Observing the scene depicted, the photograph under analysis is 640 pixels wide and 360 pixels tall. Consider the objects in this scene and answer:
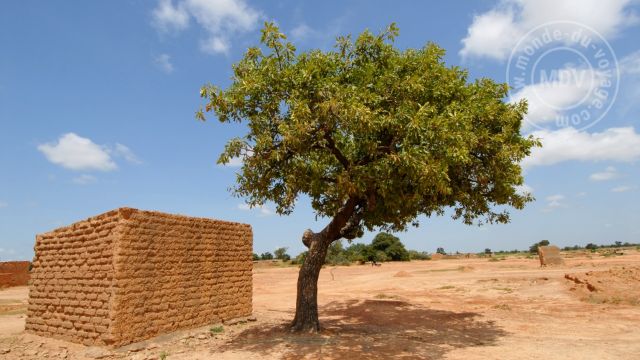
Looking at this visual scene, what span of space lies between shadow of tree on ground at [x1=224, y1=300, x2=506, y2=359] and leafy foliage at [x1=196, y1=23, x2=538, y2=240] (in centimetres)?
330

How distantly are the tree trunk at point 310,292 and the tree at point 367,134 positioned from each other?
0.09 ft

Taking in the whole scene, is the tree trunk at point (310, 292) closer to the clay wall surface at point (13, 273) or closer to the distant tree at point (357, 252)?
the clay wall surface at point (13, 273)

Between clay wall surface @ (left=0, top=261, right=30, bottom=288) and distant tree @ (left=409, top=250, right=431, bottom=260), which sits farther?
distant tree @ (left=409, top=250, right=431, bottom=260)

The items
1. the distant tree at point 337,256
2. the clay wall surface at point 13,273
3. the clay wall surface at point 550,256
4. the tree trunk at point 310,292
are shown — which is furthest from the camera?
the distant tree at point 337,256

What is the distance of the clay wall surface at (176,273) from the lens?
1048 centimetres

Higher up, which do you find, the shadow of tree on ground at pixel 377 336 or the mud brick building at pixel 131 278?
the mud brick building at pixel 131 278

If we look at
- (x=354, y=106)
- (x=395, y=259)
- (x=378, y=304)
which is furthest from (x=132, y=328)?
(x=395, y=259)

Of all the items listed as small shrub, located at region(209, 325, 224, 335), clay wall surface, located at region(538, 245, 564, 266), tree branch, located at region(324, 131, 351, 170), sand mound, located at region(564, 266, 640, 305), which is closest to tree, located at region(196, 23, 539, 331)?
tree branch, located at region(324, 131, 351, 170)

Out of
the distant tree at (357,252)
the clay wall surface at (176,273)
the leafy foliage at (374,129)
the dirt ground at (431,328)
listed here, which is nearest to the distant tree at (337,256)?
the distant tree at (357,252)

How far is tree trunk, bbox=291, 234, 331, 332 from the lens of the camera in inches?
479

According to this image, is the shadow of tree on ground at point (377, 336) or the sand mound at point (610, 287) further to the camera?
the sand mound at point (610, 287)

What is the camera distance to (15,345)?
36.7 feet

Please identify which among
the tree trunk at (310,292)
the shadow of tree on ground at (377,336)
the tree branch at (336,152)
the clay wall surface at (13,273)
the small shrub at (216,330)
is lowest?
the shadow of tree on ground at (377,336)

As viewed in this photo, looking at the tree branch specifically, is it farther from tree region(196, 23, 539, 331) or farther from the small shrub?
the small shrub
